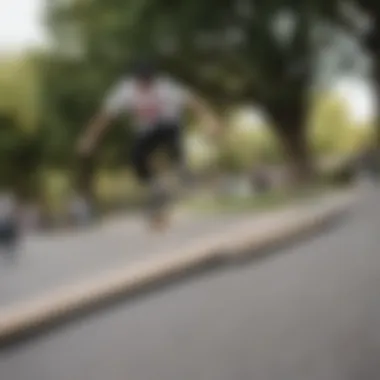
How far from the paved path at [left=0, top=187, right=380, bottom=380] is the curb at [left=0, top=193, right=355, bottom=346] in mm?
16

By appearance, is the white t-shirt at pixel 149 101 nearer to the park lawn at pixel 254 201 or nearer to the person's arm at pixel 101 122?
the person's arm at pixel 101 122

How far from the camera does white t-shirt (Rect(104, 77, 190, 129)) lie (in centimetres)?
89

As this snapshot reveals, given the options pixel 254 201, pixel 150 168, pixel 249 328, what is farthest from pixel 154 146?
pixel 249 328

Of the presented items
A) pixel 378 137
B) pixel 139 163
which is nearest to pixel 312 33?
pixel 378 137

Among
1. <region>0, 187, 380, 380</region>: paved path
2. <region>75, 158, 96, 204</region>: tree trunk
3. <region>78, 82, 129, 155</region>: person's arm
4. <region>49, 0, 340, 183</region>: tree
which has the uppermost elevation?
<region>49, 0, 340, 183</region>: tree

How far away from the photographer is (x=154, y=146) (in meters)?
0.90

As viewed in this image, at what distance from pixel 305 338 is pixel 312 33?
0.37 m

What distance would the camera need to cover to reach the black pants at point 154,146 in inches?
35.2

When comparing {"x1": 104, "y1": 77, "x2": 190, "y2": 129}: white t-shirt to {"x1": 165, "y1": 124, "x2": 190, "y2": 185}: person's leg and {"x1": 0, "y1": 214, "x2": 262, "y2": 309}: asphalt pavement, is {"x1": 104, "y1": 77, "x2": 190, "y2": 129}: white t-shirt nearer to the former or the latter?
{"x1": 165, "y1": 124, "x2": 190, "y2": 185}: person's leg

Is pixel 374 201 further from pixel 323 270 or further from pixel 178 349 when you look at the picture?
pixel 178 349

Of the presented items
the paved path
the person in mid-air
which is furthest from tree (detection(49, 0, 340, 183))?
the paved path

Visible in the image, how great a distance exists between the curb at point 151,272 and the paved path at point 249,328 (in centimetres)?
2

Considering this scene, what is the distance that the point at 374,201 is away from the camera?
931 mm

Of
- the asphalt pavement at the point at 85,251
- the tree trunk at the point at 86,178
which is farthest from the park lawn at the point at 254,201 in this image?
the tree trunk at the point at 86,178
